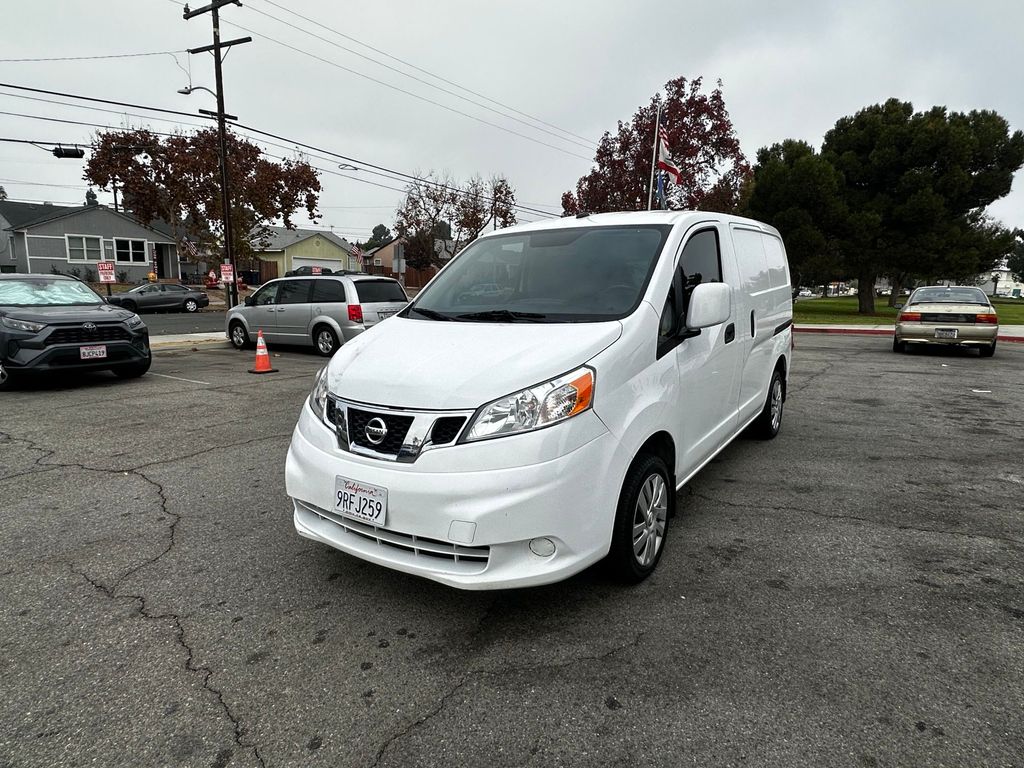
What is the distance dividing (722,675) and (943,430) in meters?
5.43

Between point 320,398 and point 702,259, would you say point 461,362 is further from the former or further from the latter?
point 702,259

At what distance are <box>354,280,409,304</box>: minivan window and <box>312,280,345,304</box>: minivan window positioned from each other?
38 centimetres

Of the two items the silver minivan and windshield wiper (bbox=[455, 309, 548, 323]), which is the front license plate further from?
the silver minivan

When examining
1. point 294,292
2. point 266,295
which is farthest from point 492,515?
point 266,295

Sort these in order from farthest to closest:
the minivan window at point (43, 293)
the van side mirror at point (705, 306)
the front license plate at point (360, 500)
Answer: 1. the minivan window at point (43, 293)
2. the van side mirror at point (705, 306)
3. the front license plate at point (360, 500)

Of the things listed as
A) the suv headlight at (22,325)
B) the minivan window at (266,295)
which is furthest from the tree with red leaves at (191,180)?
the suv headlight at (22,325)

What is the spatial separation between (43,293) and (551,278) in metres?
8.49

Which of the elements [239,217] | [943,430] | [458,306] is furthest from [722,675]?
[239,217]

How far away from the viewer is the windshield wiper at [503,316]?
3318mm

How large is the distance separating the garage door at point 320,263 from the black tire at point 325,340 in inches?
1976

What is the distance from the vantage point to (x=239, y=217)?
36969 millimetres

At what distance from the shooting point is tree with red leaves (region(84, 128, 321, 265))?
37531 millimetres

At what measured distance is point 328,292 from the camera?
41.1ft

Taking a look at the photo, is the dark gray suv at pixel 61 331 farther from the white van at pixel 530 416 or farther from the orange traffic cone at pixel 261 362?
the white van at pixel 530 416
